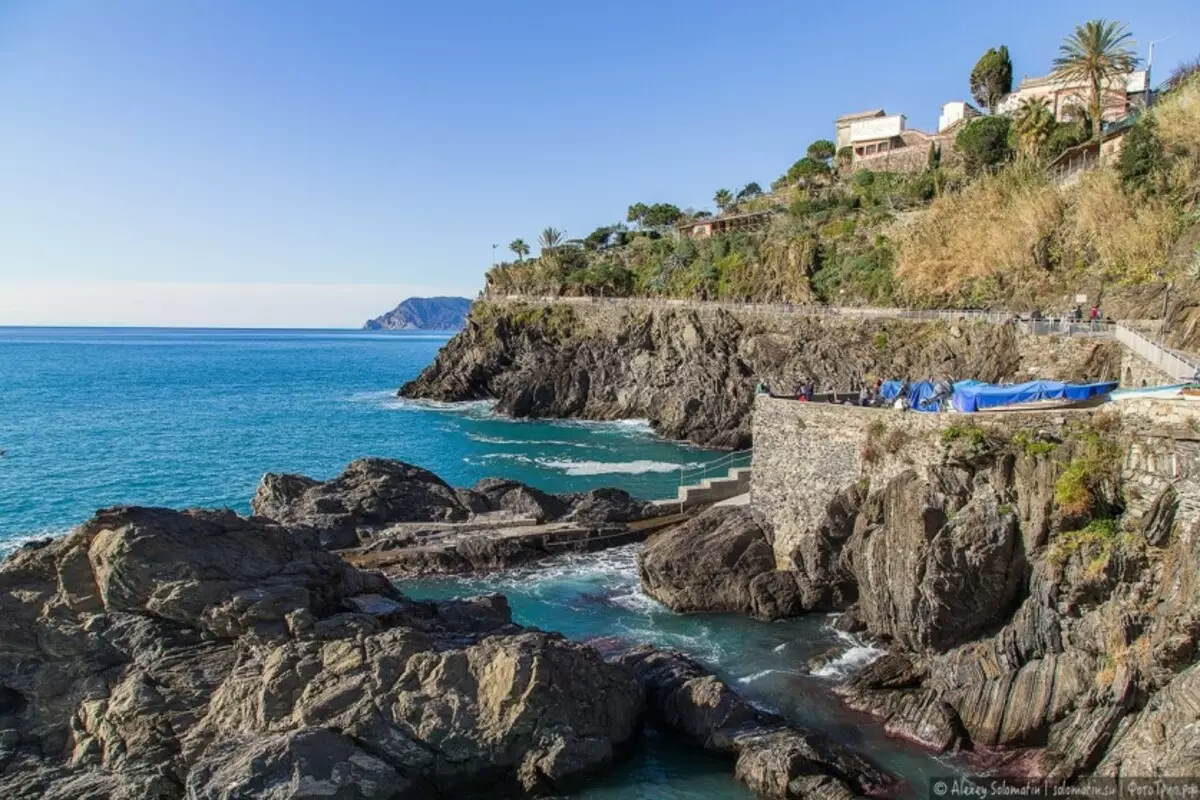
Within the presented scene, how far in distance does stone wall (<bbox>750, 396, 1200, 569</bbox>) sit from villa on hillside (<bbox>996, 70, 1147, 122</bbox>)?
49502 mm

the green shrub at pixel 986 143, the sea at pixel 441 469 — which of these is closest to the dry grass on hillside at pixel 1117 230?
the sea at pixel 441 469

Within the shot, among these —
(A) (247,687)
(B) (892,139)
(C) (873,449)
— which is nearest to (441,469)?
(C) (873,449)

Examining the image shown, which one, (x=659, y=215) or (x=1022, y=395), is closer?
(x=1022, y=395)

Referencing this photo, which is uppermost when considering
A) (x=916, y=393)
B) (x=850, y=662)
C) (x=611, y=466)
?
(x=916, y=393)

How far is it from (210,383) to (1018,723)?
4344 inches

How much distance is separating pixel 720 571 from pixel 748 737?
9.13 metres

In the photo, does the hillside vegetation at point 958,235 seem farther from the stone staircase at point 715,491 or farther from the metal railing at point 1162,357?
the stone staircase at point 715,491

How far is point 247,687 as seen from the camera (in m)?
16.1

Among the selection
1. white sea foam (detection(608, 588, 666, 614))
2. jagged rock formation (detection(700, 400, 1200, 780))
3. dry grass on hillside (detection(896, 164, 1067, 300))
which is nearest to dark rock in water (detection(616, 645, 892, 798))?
jagged rock formation (detection(700, 400, 1200, 780))

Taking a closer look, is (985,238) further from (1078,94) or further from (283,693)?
(283,693)

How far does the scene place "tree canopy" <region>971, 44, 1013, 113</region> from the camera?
88000mm

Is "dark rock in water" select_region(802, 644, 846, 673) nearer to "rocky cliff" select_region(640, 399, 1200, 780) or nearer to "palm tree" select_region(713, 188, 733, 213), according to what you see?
"rocky cliff" select_region(640, 399, 1200, 780)

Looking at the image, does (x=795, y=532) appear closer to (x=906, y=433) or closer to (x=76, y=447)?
(x=906, y=433)

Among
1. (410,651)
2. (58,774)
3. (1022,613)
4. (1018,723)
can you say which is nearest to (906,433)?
(1022,613)
